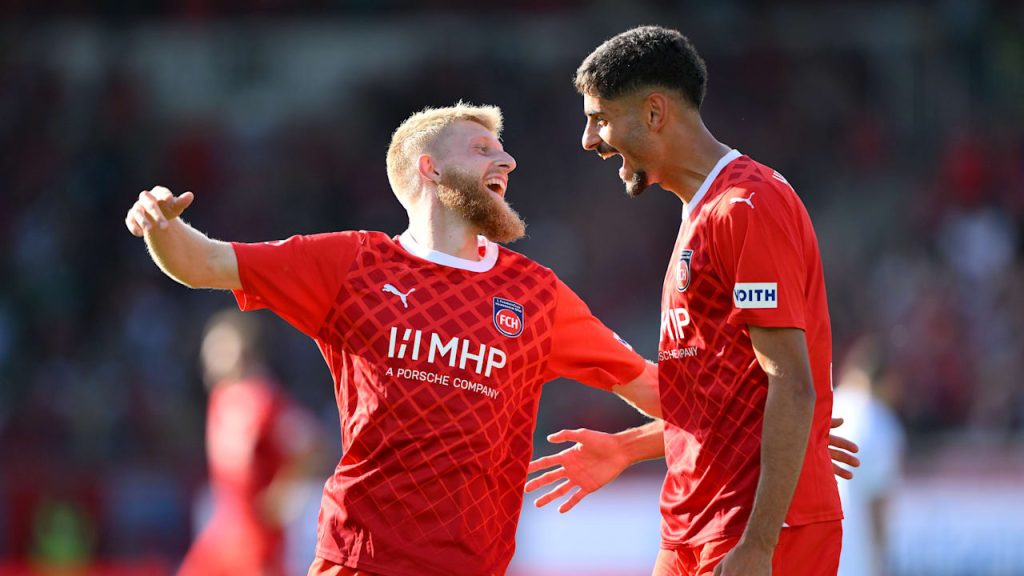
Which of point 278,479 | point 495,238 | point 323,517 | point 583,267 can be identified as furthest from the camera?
point 583,267

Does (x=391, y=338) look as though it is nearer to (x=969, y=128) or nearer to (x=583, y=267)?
(x=583, y=267)

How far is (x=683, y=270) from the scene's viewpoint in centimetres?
419

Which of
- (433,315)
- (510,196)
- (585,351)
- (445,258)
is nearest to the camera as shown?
(433,315)

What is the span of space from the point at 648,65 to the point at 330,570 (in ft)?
6.14

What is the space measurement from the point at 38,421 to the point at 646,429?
10614mm

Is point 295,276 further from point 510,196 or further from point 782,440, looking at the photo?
point 510,196

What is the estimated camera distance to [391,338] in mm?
4637

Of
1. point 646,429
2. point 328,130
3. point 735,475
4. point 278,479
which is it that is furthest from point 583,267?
point 735,475

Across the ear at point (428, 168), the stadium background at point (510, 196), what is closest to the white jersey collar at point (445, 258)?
the ear at point (428, 168)

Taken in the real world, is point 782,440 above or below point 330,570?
above

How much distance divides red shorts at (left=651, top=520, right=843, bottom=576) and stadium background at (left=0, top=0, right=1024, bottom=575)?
6.55 meters

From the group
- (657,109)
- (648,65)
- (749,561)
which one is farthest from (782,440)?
(648,65)

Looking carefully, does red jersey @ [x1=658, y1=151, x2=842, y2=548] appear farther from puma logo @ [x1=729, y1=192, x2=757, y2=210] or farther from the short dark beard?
the short dark beard

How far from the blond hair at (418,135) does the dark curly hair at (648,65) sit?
2.79 feet
